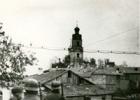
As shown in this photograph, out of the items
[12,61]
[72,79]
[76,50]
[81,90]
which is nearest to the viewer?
[12,61]

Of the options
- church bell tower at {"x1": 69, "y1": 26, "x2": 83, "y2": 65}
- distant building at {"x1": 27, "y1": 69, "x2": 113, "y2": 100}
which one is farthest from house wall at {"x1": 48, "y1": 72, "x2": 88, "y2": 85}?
church bell tower at {"x1": 69, "y1": 26, "x2": 83, "y2": 65}

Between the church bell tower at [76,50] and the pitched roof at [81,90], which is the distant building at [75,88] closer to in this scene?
the pitched roof at [81,90]

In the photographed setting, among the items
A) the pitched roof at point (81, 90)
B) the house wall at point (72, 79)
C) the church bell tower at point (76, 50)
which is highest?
the church bell tower at point (76, 50)

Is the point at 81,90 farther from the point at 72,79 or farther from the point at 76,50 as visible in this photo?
the point at 76,50

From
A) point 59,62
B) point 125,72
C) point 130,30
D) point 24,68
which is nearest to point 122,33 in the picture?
point 130,30

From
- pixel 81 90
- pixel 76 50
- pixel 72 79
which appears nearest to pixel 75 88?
pixel 81 90

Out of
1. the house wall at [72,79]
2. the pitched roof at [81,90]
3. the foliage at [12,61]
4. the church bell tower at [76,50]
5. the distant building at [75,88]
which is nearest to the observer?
the foliage at [12,61]

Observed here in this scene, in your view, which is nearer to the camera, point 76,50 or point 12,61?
point 12,61

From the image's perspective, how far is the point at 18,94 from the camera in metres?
4.16

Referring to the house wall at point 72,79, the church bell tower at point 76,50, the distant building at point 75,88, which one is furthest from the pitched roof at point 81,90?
the church bell tower at point 76,50

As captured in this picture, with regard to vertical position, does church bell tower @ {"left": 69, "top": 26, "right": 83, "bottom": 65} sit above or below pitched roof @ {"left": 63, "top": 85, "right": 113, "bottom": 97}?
above

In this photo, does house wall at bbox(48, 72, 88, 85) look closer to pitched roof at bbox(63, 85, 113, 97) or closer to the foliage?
pitched roof at bbox(63, 85, 113, 97)

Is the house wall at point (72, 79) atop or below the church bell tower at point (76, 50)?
below

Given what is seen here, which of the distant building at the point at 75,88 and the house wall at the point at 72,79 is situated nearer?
the distant building at the point at 75,88
